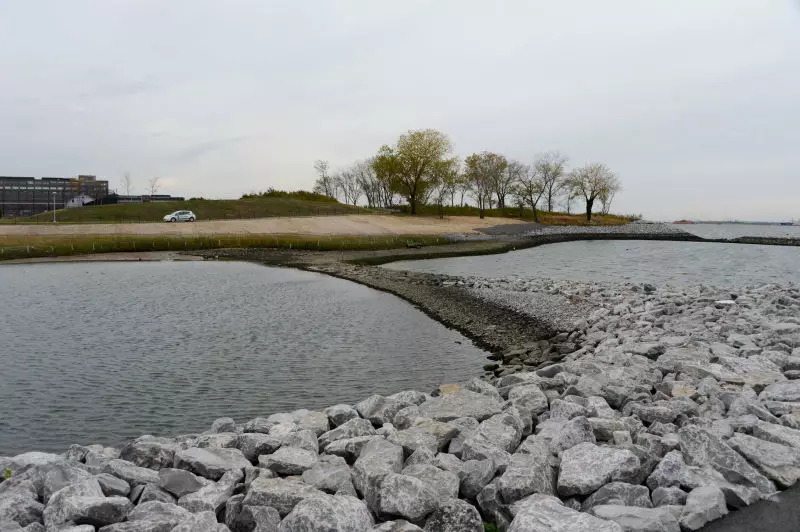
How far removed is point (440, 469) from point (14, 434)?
7318 mm

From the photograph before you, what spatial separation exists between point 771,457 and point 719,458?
553 millimetres

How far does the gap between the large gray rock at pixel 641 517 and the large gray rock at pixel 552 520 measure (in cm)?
26

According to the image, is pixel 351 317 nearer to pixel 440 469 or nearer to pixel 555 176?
pixel 440 469

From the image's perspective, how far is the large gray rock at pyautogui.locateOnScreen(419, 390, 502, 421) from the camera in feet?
23.0

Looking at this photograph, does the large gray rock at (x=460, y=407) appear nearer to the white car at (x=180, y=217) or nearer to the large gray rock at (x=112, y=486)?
the large gray rock at (x=112, y=486)

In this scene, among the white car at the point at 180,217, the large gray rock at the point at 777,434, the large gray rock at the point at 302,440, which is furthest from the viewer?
the white car at the point at 180,217

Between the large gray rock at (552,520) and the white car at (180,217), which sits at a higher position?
the white car at (180,217)

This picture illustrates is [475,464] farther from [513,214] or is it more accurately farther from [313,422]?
[513,214]

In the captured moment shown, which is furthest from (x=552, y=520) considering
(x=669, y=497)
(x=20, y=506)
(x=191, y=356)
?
(x=191, y=356)

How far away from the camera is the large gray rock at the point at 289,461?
5504mm

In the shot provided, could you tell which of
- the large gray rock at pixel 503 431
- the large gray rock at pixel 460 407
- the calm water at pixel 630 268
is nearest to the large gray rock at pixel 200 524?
the large gray rock at pixel 503 431

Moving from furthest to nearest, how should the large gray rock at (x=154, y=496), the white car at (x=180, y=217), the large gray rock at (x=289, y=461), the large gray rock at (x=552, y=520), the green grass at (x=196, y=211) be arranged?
the green grass at (x=196, y=211) < the white car at (x=180, y=217) < the large gray rock at (x=289, y=461) < the large gray rock at (x=154, y=496) < the large gray rock at (x=552, y=520)

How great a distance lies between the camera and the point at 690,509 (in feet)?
14.8

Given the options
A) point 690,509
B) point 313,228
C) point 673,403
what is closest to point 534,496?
point 690,509
